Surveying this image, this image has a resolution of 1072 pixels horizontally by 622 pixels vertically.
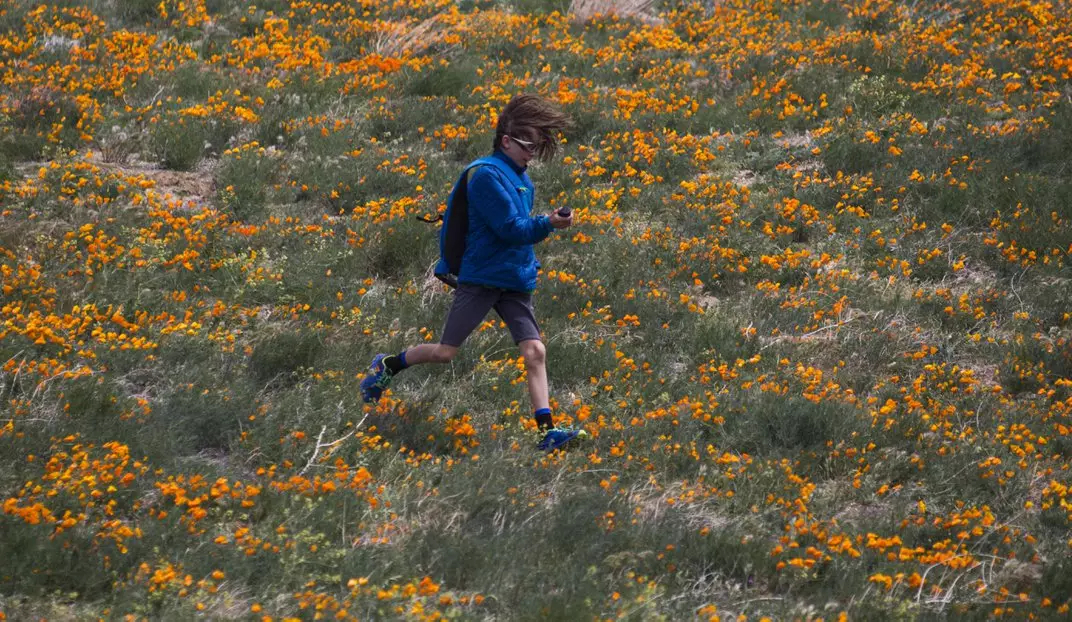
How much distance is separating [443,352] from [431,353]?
9 centimetres

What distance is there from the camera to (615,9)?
45.1 ft

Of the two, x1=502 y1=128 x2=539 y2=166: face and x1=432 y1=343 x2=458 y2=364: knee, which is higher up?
x1=502 y1=128 x2=539 y2=166: face

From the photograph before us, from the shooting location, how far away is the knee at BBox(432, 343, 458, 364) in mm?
5758

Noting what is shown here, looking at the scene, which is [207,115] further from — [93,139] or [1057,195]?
[1057,195]

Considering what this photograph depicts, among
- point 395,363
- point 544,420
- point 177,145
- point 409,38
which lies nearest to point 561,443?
point 544,420

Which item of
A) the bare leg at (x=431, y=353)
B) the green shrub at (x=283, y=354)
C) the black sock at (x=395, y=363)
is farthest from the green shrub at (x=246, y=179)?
the bare leg at (x=431, y=353)

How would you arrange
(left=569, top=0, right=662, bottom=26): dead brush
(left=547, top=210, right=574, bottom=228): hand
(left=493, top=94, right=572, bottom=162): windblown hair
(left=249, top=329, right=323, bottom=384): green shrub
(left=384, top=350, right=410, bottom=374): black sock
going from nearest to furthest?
(left=547, top=210, right=574, bottom=228): hand
(left=493, top=94, right=572, bottom=162): windblown hair
(left=384, top=350, right=410, bottom=374): black sock
(left=249, top=329, right=323, bottom=384): green shrub
(left=569, top=0, right=662, bottom=26): dead brush

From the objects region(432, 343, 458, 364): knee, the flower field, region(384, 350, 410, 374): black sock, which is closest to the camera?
the flower field

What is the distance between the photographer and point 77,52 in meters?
10.9

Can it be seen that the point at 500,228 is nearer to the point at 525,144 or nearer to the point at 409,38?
the point at 525,144

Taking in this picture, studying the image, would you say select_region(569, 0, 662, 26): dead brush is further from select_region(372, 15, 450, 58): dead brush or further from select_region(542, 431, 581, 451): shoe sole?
select_region(542, 431, 581, 451): shoe sole

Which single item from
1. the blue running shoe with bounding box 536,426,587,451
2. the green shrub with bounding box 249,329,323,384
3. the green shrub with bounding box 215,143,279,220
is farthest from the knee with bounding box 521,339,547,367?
the green shrub with bounding box 215,143,279,220

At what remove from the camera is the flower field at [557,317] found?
14.7ft

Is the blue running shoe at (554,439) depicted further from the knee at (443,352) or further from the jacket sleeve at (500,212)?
the jacket sleeve at (500,212)
